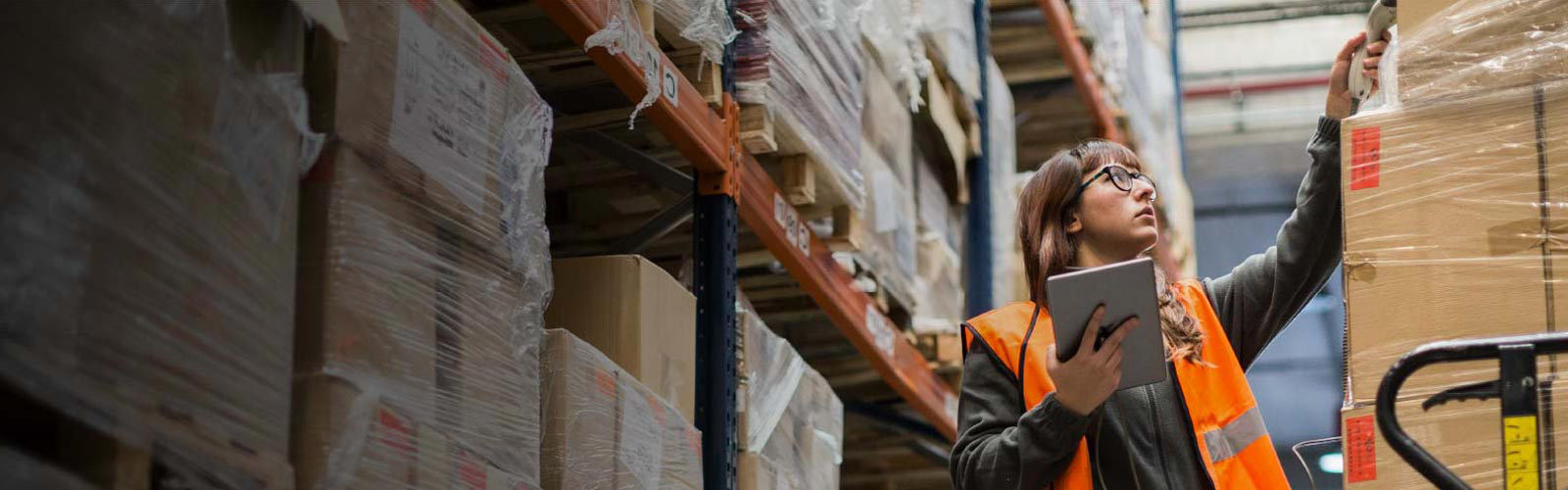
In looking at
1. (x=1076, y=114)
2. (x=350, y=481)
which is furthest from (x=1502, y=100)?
(x=1076, y=114)

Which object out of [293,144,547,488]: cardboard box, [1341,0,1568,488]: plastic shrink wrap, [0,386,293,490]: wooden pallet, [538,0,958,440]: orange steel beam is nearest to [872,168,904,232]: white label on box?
[538,0,958,440]: orange steel beam

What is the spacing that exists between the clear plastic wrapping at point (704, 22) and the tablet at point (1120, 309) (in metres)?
1.92

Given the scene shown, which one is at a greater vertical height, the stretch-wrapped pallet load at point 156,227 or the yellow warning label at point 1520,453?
the stretch-wrapped pallet load at point 156,227

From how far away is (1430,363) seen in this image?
2.48 m

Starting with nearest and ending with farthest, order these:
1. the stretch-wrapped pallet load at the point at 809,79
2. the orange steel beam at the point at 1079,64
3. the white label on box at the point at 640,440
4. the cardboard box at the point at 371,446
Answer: the cardboard box at the point at 371,446 < the white label on box at the point at 640,440 < the stretch-wrapped pallet load at the point at 809,79 < the orange steel beam at the point at 1079,64

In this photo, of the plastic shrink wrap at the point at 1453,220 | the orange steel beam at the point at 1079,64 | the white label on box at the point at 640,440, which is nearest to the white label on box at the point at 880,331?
the white label on box at the point at 640,440

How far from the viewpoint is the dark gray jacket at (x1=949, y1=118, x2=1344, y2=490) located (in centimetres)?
318

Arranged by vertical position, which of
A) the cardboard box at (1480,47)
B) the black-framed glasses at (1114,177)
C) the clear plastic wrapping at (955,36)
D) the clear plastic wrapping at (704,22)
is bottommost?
the black-framed glasses at (1114,177)

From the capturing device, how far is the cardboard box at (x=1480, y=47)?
3.13 meters

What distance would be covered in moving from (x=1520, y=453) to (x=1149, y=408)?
900 millimetres

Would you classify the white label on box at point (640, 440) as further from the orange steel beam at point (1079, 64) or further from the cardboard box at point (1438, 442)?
the orange steel beam at point (1079, 64)

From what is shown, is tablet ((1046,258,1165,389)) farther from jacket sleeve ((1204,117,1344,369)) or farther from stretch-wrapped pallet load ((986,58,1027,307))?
stretch-wrapped pallet load ((986,58,1027,307))

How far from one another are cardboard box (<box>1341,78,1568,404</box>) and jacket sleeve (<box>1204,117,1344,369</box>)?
0.22 metres

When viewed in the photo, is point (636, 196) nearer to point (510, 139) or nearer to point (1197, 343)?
point (510, 139)
